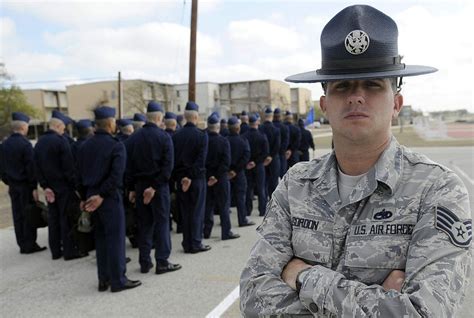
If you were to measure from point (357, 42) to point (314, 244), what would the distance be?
70cm

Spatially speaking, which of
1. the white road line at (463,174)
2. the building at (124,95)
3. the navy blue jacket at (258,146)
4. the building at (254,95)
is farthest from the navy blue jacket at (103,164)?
the building at (254,95)

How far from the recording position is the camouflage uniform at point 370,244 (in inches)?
45.3

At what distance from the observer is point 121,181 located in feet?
13.7

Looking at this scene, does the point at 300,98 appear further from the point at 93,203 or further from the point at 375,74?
the point at 375,74

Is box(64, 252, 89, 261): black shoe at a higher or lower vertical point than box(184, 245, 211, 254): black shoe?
lower

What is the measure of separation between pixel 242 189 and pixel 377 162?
5.40 meters

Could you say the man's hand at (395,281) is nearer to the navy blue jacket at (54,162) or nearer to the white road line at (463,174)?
the navy blue jacket at (54,162)

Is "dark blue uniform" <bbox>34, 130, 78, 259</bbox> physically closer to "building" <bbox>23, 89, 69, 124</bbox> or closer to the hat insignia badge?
the hat insignia badge

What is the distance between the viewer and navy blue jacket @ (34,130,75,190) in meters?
5.10

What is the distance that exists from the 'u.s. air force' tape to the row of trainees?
342 centimetres

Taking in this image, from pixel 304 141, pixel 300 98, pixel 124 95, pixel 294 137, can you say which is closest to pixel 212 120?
pixel 294 137

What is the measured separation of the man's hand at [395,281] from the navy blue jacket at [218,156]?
4.89m

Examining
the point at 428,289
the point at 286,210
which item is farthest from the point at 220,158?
the point at 428,289

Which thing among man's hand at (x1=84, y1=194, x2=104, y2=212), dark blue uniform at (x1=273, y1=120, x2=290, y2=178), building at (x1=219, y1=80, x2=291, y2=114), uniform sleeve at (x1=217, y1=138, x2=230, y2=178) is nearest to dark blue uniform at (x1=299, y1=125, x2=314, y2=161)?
dark blue uniform at (x1=273, y1=120, x2=290, y2=178)
